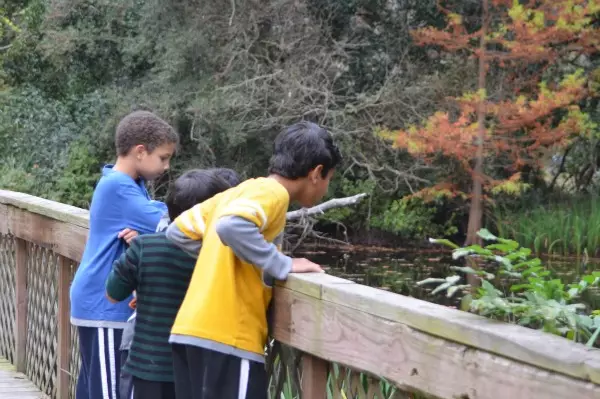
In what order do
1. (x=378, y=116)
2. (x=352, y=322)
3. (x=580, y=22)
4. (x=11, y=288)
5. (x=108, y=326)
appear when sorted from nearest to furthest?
(x=352, y=322) < (x=108, y=326) < (x=11, y=288) < (x=580, y=22) < (x=378, y=116)

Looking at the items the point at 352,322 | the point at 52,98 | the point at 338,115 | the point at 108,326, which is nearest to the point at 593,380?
the point at 352,322

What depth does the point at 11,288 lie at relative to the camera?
5.38m

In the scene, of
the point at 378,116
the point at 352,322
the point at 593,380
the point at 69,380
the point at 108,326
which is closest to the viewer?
the point at 593,380

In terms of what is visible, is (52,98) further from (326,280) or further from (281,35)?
(326,280)

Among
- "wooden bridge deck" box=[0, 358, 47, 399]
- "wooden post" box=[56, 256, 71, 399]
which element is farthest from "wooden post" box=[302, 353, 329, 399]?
"wooden bridge deck" box=[0, 358, 47, 399]

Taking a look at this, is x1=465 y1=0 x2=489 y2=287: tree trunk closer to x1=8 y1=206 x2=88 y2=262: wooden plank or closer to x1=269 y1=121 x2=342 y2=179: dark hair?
x1=8 y1=206 x2=88 y2=262: wooden plank

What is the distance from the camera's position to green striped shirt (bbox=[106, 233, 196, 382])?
2.98m

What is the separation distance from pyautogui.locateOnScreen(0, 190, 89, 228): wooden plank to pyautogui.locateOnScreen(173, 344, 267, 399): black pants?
135cm

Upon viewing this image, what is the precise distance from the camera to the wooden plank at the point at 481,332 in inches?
66.9

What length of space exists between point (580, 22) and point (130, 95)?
7.25 metres

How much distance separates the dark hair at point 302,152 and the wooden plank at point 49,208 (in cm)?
139

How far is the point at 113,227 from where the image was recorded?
3436 mm

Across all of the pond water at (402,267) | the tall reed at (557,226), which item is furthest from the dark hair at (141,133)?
the tall reed at (557,226)

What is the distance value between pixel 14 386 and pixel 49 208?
102 centimetres
